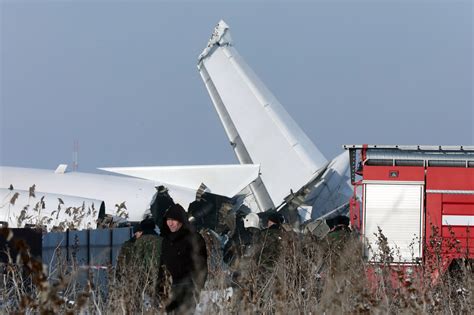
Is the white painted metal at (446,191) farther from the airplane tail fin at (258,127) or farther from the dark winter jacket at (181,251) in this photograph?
the airplane tail fin at (258,127)

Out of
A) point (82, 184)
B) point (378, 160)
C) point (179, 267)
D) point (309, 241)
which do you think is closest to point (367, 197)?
point (378, 160)

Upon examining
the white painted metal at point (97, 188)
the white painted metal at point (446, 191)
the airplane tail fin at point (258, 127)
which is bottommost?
the white painted metal at point (446, 191)

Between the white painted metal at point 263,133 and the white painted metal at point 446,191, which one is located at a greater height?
the white painted metal at point 263,133

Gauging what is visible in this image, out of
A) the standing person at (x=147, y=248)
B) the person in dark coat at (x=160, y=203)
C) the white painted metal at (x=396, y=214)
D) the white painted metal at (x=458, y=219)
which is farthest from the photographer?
the person in dark coat at (x=160, y=203)

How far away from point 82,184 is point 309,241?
20100 millimetres

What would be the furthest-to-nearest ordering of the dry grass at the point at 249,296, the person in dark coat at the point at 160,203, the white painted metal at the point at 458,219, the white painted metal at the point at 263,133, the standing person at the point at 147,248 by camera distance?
the white painted metal at the point at 263,133 < the person in dark coat at the point at 160,203 < the white painted metal at the point at 458,219 < the standing person at the point at 147,248 < the dry grass at the point at 249,296

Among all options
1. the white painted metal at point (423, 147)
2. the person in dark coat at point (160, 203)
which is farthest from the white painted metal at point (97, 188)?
the white painted metal at point (423, 147)

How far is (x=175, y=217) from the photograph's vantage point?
966cm

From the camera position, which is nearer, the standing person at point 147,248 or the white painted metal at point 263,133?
the standing person at point 147,248

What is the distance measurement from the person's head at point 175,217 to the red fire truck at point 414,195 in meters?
7.66

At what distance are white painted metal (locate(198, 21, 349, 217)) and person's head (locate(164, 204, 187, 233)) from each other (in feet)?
70.3

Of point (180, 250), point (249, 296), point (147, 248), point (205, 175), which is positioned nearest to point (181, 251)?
point (180, 250)

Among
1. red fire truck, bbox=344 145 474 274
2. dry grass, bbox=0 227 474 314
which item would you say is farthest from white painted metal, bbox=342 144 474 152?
dry grass, bbox=0 227 474 314

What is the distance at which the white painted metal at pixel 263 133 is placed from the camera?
32031 millimetres
